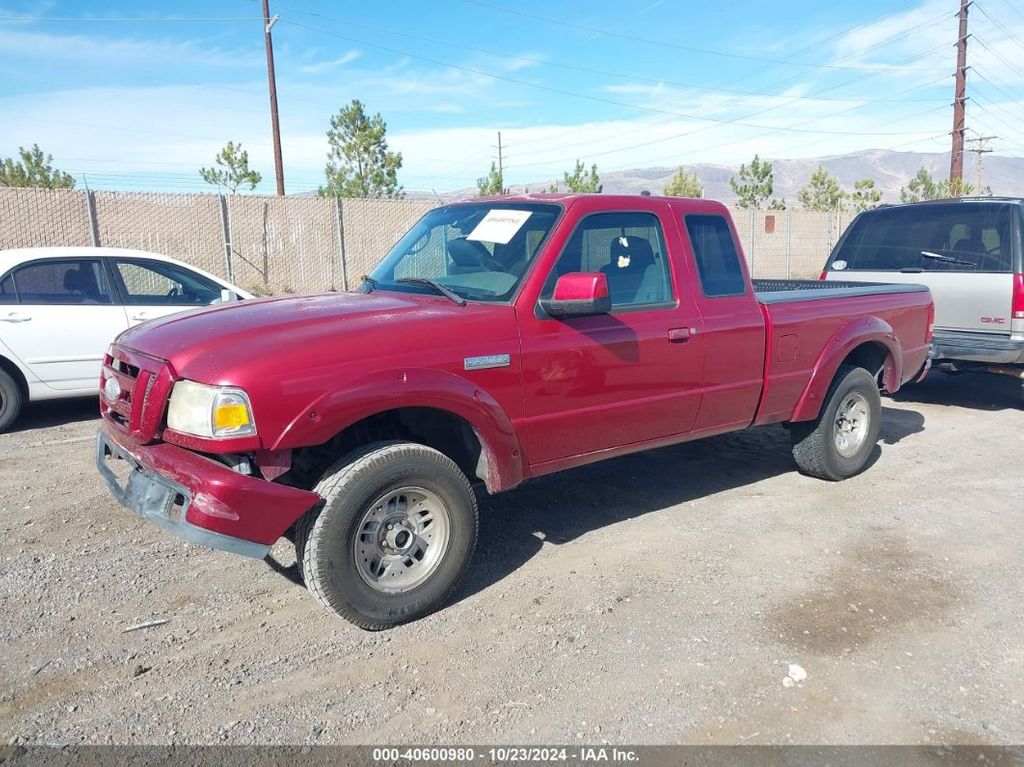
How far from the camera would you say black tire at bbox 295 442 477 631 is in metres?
3.41

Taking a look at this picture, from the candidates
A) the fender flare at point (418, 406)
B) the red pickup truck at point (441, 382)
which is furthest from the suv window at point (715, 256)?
the fender flare at point (418, 406)

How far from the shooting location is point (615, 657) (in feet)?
11.3

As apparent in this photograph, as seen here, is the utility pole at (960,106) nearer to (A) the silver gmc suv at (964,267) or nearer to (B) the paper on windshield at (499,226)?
(A) the silver gmc suv at (964,267)

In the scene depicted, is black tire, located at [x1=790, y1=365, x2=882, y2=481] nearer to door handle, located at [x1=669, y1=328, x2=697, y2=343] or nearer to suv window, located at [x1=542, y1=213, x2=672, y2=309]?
door handle, located at [x1=669, y1=328, x2=697, y2=343]

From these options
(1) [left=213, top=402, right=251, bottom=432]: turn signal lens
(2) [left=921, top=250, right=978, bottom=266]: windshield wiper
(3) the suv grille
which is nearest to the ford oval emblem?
(3) the suv grille

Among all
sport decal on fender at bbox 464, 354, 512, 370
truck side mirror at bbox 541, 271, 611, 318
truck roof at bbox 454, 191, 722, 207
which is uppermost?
truck roof at bbox 454, 191, 722, 207

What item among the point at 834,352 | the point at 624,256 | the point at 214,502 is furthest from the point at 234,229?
the point at 214,502

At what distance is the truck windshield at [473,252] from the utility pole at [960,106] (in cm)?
2656

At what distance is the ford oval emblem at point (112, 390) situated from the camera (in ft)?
12.7

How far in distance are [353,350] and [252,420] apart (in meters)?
0.53

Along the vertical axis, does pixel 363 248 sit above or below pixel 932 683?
above

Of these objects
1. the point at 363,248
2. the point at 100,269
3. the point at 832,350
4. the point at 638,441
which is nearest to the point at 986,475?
the point at 832,350

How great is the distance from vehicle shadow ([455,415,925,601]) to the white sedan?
3338mm

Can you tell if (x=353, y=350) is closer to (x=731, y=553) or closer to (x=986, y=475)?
(x=731, y=553)
